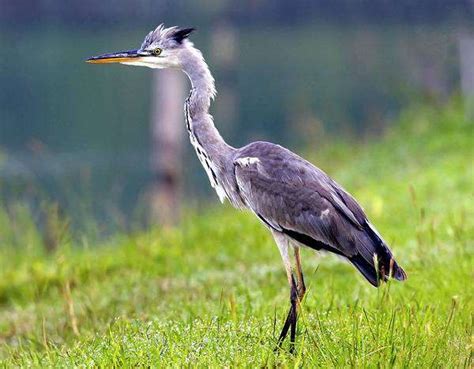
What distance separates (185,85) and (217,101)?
214 cm

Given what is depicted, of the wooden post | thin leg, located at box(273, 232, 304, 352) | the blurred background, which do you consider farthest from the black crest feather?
the wooden post

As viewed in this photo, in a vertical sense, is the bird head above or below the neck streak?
above

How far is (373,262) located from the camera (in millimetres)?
4863

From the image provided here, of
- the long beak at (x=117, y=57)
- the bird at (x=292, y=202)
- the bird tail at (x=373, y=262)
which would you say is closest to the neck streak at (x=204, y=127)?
the bird at (x=292, y=202)

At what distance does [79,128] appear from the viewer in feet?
91.6

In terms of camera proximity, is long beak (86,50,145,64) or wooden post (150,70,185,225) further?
wooden post (150,70,185,225)

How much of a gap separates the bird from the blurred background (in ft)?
9.51

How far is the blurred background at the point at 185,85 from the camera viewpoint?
1470 cm

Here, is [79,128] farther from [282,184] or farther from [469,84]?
[282,184]

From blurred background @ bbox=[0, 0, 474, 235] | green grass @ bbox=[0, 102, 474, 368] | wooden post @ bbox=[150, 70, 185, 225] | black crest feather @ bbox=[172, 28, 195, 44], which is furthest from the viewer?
blurred background @ bbox=[0, 0, 474, 235]

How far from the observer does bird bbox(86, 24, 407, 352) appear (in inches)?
192

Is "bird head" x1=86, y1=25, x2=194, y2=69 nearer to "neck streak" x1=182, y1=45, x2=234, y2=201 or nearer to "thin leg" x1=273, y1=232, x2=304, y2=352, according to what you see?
"neck streak" x1=182, y1=45, x2=234, y2=201

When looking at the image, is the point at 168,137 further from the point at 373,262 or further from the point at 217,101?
the point at 217,101

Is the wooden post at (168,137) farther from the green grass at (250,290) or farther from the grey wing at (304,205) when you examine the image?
the grey wing at (304,205)
